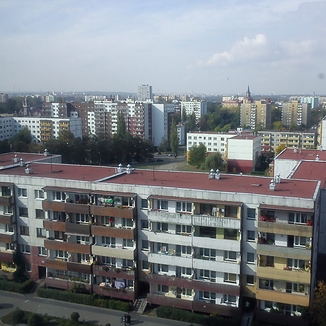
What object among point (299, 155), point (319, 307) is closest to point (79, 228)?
point (319, 307)

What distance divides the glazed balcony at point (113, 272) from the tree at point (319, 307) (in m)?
4.77

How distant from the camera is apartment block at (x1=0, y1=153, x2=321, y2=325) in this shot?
10.6 meters

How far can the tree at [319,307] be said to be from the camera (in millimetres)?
10070

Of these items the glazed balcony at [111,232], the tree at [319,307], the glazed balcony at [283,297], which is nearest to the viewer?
the tree at [319,307]

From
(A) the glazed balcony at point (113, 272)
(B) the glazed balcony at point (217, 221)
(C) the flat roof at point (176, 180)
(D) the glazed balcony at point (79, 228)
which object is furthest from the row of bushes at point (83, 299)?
(C) the flat roof at point (176, 180)

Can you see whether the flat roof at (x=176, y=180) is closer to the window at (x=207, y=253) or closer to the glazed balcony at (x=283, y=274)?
the window at (x=207, y=253)

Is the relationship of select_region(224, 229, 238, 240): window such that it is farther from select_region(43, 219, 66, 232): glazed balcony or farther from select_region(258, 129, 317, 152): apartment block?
select_region(258, 129, 317, 152): apartment block

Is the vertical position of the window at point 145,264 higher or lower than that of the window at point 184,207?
lower

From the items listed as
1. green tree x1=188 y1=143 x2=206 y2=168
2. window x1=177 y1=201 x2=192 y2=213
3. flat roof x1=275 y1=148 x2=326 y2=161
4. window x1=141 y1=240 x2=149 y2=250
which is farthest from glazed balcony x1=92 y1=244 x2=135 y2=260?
green tree x1=188 y1=143 x2=206 y2=168

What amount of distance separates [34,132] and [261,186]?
37146mm

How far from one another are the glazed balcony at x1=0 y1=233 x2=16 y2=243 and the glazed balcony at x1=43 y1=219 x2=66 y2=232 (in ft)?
4.56

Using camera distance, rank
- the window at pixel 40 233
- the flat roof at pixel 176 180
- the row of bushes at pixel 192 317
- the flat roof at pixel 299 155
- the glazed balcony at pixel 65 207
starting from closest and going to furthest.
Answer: the row of bushes at pixel 192 317
the flat roof at pixel 176 180
the glazed balcony at pixel 65 207
the window at pixel 40 233
the flat roof at pixel 299 155

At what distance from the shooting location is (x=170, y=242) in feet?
37.7

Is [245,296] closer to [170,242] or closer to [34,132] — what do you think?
[170,242]
